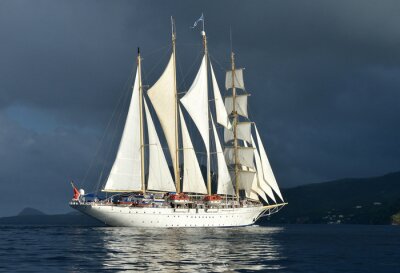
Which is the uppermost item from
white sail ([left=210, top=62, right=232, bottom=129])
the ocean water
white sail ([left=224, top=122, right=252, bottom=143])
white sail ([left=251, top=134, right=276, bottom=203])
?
white sail ([left=210, top=62, right=232, bottom=129])

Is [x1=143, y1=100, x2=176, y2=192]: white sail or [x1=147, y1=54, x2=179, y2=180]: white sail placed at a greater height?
[x1=147, y1=54, x2=179, y2=180]: white sail

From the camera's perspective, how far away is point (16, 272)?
49.4 metres

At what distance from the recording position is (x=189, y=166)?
415ft

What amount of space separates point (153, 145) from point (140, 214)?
45.1ft

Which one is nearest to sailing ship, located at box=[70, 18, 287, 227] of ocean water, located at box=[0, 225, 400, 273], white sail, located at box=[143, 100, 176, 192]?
white sail, located at box=[143, 100, 176, 192]

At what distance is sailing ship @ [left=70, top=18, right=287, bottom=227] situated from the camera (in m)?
119

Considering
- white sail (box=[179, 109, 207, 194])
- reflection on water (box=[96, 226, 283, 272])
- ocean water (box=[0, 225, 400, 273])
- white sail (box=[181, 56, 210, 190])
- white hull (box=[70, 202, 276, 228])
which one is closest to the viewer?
ocean water (box=[0, 225, 400, 273])

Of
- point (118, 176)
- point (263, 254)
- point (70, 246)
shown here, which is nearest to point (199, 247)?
point (263, 254)

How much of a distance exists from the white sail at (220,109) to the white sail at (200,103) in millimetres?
2268

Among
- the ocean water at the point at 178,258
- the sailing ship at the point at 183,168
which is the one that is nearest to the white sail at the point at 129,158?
the sailing ship at the point at 183,168

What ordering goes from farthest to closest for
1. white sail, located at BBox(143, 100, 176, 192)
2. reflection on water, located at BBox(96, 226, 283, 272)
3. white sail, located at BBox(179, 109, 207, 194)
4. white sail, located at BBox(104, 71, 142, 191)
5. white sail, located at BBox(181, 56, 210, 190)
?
white sail, located at BBox(181, 56, 210, 190), white sail, located at BBox(179, 109, 207, 194), white sail, located at BBox(143, 100, 176, 192), white sail, located at BBox(104, 71, 142, 191), reflection on water, located at BBox(96, 226, 283, 272)

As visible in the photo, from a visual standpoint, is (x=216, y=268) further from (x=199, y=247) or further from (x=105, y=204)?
(x=105, y=204)

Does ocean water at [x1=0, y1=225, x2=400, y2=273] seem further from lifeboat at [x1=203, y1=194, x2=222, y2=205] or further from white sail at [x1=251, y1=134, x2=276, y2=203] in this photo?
white sail at [x1=251, y1=134, x2=276, y2=203]

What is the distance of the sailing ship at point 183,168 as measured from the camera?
390 feet
